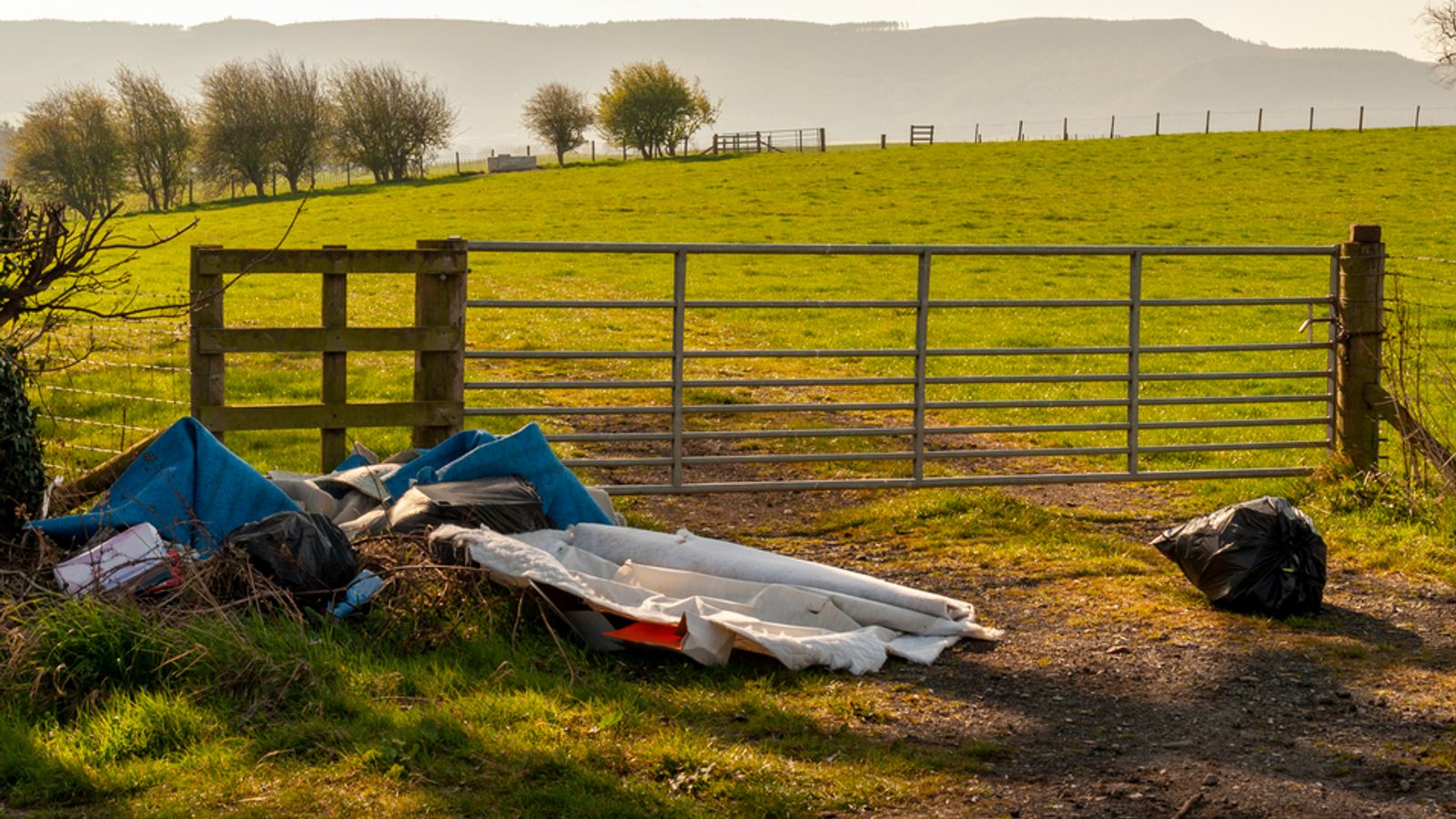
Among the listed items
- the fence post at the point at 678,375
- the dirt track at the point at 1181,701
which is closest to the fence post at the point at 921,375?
the fence post at the point at 678,375

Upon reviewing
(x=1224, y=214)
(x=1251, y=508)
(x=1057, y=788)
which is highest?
(x=1224, y=214)

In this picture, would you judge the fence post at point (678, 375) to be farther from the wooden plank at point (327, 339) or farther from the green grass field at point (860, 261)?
the green grass field at point (860, 261)

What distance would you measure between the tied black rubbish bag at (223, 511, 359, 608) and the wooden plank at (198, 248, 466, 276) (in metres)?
1.94

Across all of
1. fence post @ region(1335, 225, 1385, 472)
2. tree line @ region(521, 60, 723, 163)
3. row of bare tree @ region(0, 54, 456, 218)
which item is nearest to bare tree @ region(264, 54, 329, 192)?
row of bare tree @ region(0, 54, 456, 218)

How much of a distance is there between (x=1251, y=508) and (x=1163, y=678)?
1460 mm

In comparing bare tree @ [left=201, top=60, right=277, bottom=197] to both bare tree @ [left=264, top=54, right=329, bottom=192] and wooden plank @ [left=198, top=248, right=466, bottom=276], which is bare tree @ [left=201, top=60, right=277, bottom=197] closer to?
bare tree @ [left=264, top=54, right=329, bottom=192]

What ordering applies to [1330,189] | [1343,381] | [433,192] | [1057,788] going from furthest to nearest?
[433,192] < [1330,189] < [1343,381] < [1057,788]

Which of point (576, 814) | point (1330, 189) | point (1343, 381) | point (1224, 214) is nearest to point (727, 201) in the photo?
point (1224, 214)

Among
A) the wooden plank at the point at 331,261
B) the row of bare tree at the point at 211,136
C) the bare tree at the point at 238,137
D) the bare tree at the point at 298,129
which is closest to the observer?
the wooden plank at the point at 331,261

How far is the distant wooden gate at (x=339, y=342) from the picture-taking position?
305 inches

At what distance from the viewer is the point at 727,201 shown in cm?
3978

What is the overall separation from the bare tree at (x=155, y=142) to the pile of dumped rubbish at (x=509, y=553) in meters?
68.3

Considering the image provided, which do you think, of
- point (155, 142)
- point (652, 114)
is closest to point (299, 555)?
point (155, 142)

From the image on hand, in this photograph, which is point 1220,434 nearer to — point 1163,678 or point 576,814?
point 1163,678
